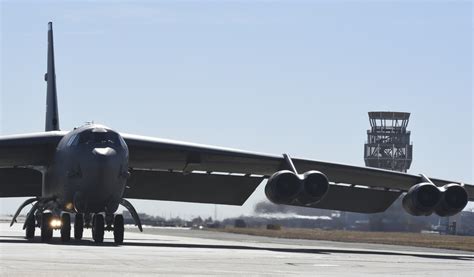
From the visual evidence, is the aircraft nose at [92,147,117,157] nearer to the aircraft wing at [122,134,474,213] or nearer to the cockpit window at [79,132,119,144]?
the cockpit window at [79,132,119,144]

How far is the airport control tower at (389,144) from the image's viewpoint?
111125 millimetres

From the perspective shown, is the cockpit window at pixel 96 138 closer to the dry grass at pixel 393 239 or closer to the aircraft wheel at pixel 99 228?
the aircraft wheel at pixel 99 228

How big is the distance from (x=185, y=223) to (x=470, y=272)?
67185 mm

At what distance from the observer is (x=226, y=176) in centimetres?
3741

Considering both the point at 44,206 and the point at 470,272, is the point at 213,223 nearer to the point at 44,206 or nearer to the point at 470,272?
the point at 44,206

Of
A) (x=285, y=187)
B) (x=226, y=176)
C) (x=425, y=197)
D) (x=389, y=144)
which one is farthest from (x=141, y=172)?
(x=389, y=144)

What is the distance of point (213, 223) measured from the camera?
252ft

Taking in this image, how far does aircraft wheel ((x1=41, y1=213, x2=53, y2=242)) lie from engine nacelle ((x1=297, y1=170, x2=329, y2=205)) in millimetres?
7329

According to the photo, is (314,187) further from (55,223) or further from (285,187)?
(55,223)

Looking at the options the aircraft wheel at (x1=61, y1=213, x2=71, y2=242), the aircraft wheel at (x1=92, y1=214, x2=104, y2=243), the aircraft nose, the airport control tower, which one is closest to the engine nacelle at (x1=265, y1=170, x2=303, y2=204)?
the aircraft nose

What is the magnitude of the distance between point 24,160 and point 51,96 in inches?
196

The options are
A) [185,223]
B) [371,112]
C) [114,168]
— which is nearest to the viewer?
[114,168]

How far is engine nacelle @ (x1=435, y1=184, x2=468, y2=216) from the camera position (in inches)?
1283

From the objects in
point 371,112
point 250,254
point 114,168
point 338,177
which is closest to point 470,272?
point 250,254
